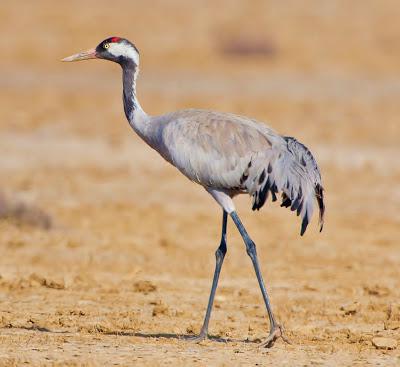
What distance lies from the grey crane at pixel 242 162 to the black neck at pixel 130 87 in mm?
396

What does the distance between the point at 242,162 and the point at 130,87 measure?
3.52 feet

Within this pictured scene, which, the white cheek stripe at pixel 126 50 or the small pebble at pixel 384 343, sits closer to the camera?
the small pebble at pixel 384 343

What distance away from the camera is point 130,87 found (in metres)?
7.93

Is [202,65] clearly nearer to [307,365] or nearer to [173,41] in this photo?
[173,41]

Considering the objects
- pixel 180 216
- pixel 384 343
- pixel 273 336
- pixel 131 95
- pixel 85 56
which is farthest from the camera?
pixel 180 216

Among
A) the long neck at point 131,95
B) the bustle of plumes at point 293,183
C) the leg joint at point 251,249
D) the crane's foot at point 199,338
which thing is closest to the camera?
the bustle of plumes at point 293,183

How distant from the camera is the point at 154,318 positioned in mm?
8195

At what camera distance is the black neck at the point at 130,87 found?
7914 mm

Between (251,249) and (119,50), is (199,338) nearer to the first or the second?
(251,249)

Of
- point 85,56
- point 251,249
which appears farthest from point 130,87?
point 251,249

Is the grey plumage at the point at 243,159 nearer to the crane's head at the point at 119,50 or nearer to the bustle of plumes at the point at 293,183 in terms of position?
the bustle of plumes at the point at 293,183

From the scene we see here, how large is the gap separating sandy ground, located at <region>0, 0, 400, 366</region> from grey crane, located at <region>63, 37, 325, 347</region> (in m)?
0.82

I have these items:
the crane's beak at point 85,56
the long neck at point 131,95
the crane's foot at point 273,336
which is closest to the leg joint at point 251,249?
the crane's foot at point 273,336

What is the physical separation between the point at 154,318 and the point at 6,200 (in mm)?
4391
